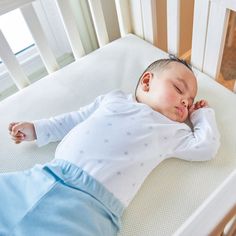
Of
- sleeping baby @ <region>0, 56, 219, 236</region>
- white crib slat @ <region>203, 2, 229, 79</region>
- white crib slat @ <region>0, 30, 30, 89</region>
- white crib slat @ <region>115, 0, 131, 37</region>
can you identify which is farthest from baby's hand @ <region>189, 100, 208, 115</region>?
white crib slat @ <region>0, 30, 30, 89</region>

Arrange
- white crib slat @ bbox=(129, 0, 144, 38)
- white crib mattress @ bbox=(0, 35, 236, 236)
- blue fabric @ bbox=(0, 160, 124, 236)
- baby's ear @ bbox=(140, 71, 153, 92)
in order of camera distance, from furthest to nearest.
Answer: white crib slat @ bbox=(129, 0, 144, 38) < baby's ear @ bbox=(140, 71, 153, 92) < white crib mattress @ bbox=(0, 35, 236, 236) < blue fabric @ bbox=(0, 160, 124, 236)

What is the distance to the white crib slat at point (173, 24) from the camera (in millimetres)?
837

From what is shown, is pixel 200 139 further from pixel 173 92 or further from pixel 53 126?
pixel 53 126

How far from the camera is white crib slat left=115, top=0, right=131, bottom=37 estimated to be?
983 mm

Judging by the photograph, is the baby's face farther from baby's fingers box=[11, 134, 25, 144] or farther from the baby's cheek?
baby's fingers box=[11, 134, 25, 144]

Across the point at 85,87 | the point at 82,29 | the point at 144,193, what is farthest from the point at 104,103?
the point at 82,29

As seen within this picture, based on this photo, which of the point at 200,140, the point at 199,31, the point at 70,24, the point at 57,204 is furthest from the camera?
the point at 70,24

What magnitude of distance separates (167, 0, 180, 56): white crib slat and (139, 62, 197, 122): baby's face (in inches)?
5.5

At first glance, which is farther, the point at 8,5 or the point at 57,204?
the point at 8,5

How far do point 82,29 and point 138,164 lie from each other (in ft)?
2.14

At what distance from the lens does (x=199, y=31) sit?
2.77 ft

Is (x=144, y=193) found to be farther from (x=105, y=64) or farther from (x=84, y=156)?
(x=105, y=64)

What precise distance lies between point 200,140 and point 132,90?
0.28 metres

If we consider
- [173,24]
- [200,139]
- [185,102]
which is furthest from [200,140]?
[173,24]
